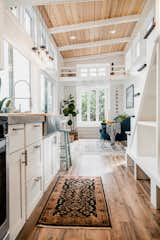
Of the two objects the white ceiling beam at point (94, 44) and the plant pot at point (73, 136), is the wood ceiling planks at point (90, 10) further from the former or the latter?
the plant pot at point (73, 136)

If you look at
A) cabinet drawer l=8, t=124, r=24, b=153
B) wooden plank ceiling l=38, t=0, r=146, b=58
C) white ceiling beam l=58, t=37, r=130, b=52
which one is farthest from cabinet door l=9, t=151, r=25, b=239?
white ceiling beam l=58, t=37, r=130, b=52

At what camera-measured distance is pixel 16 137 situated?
1.59 m

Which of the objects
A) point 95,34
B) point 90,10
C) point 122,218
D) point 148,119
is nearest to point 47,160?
point 122,218

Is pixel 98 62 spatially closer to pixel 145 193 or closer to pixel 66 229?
pixel 145 193

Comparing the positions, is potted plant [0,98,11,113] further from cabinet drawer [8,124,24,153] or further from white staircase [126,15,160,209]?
white staircase [126,15,160,209]

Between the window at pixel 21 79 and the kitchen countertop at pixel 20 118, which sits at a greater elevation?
the window at pixel 21 79

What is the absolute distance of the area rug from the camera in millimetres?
1961

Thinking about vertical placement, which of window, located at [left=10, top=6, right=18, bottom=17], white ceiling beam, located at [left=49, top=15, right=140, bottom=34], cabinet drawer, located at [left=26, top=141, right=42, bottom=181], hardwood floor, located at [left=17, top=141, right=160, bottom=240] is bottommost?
hardwood floor, located at [left=17, top=141, right=160, bottom=240]

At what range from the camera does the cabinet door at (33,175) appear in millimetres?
1880

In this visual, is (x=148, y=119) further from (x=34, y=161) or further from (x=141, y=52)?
(x=141, y=52)

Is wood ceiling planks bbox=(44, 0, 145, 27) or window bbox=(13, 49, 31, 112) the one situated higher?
wood ceiling planks bbox=(44, 0, 145, 27)

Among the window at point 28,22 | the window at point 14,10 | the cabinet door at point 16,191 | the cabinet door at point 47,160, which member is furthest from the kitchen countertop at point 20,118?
the window at point 28,22

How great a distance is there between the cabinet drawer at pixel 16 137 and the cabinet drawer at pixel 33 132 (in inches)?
5.5

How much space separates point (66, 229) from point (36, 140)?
85 centimetres
